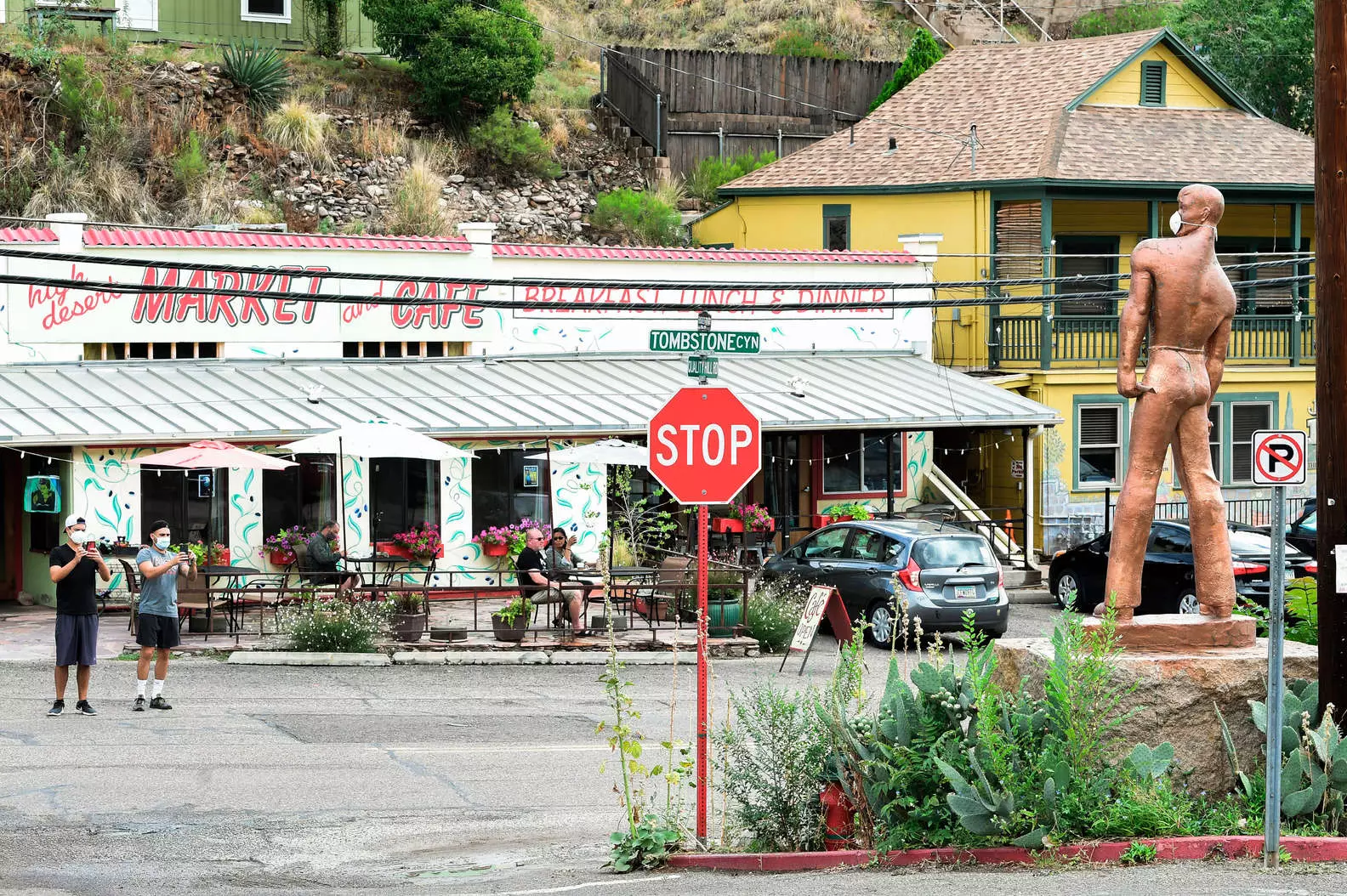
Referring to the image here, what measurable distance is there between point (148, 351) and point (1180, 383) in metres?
17.9

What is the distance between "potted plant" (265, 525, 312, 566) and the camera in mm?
24578

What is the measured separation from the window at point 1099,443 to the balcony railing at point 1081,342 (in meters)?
0.86

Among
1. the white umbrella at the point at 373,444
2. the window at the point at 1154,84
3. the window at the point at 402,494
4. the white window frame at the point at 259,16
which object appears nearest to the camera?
the white umbrella at the point at 373,444

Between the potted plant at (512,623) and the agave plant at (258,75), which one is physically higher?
the agave plant at (258,75)

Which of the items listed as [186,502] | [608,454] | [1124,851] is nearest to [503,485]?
[608,454]

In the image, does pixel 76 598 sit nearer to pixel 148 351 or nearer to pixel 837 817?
pixel 837 817

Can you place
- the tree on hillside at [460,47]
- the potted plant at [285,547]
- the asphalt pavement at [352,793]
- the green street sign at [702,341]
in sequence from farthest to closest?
1. the tree on hillside at [460,47]
2. the potted plant at [285,547]
3. the green street sign at [702,341]
4. the asphalt pavement at [352,793]

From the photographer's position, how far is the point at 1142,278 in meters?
11.7

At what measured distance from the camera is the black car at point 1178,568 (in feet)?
73.9

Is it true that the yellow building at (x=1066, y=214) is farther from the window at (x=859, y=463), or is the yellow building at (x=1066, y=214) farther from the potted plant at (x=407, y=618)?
the potted plant at (x=407, y=618)

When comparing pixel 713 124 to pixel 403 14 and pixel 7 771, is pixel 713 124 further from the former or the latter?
pixel 7 771

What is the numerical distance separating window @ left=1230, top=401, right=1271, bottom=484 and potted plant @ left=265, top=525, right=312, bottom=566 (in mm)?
17517

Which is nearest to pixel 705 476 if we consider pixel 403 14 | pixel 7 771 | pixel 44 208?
pixel 7 771

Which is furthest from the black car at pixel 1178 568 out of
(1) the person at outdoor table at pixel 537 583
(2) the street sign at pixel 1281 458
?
(2) the street sign at pixel 1281 458
